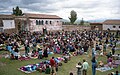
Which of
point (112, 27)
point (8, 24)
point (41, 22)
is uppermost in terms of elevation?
point (8, 24)

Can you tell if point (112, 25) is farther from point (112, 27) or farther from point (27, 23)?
point (27, 23)

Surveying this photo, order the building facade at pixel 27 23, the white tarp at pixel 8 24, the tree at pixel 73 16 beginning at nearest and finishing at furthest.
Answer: the white tarp at pixel 8 24 < the building facade at pixel 27 23 < the tree at pixel 73 16

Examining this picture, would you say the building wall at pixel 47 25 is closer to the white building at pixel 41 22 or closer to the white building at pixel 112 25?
the white building at pixel 41 22

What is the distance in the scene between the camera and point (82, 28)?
61812mm

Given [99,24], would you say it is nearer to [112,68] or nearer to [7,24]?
A: [7,24]

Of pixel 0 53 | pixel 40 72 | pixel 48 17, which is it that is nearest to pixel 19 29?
pixel 48 17

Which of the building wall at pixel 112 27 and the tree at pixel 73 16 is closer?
the building wall at pixel 112 27

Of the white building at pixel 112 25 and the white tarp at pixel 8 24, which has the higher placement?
the white tarp at pixel 8 24

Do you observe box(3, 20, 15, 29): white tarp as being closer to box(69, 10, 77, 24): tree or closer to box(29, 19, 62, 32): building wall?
box(29, 19, 62, 32): building wall

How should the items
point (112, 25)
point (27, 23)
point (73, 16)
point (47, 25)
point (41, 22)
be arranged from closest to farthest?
point (27, 23), point (41, 22), point (47, 25), point (112, 25), point (73, 16)

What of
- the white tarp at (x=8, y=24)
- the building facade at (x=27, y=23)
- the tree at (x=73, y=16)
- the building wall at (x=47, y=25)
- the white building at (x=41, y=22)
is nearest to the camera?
the white tarp at (x=8, y=24)

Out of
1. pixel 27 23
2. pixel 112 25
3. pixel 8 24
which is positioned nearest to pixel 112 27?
pixel 112 25

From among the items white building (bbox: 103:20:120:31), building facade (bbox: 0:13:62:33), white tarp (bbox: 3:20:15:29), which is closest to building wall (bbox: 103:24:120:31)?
white building (bbox: 103:20:120:31)

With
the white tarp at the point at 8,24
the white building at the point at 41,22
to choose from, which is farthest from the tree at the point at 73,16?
the white tarp at the point at 8,24
